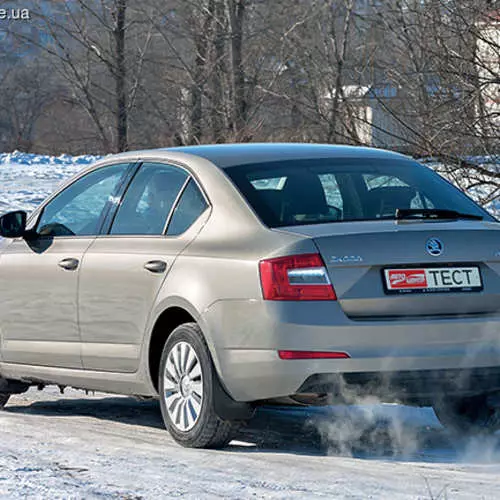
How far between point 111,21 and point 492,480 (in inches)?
1294

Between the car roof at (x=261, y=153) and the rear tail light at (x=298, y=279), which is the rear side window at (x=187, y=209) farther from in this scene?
the rear tail light at (x=298, y=279)

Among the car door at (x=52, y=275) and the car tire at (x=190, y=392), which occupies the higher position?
the car door at (x=52, y=275)

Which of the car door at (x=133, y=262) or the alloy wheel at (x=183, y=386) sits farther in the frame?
the car door at (x=133, y=262)

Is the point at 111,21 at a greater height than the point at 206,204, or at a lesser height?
greater

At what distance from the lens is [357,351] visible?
226 inches

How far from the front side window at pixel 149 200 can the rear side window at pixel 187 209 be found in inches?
2.9

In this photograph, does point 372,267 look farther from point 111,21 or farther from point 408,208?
point 111,21

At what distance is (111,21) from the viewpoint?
37.0 metres

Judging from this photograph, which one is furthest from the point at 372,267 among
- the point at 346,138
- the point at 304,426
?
the point at 346,138

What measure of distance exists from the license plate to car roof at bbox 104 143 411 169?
1.22 metres

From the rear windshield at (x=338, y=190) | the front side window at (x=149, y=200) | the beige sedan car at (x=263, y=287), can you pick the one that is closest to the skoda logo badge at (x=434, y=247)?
the beige sedan car at (x=263, y=287)

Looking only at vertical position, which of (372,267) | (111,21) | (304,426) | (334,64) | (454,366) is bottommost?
(304,426)

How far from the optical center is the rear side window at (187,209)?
658cm

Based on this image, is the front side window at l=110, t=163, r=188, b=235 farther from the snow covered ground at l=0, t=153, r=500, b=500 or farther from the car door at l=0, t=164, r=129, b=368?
the snow covered ground at l=0, t=153, r=500, b=500
